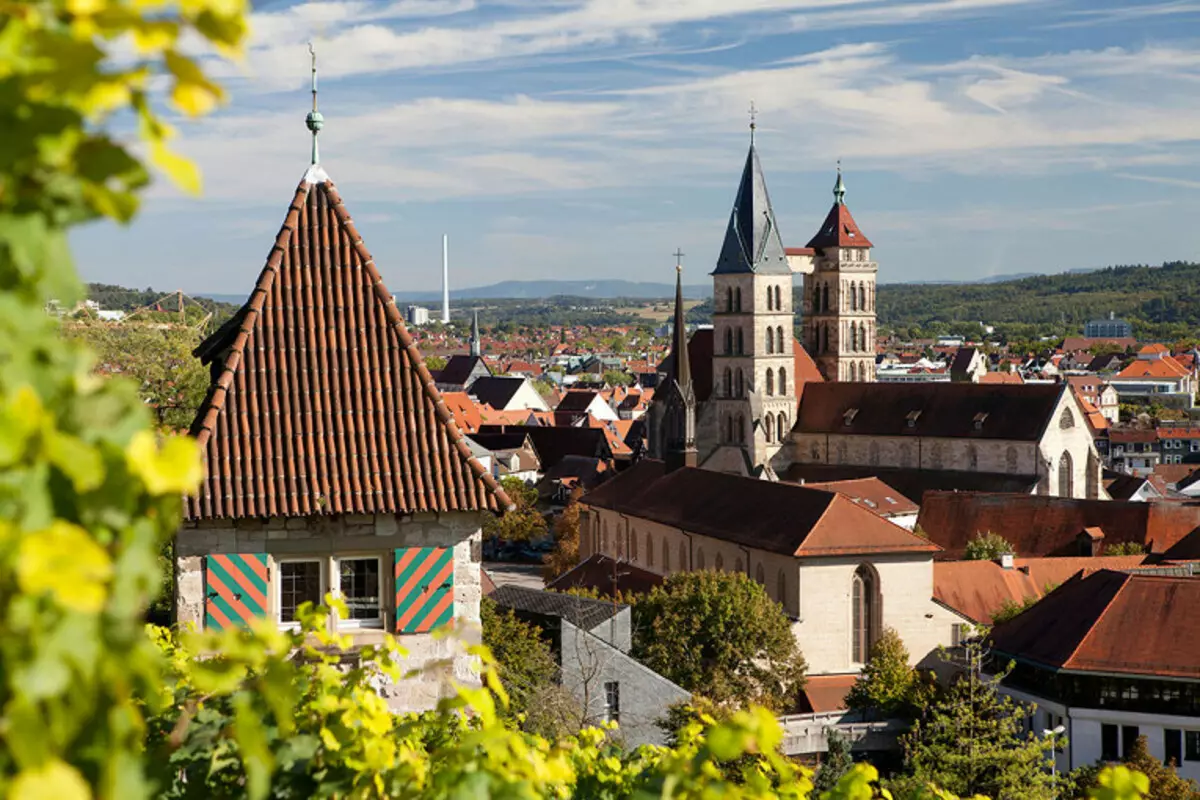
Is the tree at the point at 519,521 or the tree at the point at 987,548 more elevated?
the tree at the point at 987,548

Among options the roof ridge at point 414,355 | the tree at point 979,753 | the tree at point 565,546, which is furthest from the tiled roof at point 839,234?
the roof ridge at point 414,355

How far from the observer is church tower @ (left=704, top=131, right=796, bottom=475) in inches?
3226

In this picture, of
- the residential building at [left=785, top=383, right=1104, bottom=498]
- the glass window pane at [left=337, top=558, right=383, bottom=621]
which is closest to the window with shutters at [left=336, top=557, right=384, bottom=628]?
the glass window pane at [left=337, top=558, right=383, bottom=621]

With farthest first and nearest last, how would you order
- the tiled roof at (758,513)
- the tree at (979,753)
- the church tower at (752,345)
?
the church tower at (752,345) → the tiled roof at (758,513) → the tree at (979,753)

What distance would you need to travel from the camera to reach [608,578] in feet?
188

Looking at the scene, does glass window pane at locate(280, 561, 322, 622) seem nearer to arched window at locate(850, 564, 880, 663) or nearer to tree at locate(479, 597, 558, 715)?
tree at locate(479, 597, 558, 715)

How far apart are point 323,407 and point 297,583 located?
1544mm

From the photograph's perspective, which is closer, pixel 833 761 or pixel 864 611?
pixel 833 761

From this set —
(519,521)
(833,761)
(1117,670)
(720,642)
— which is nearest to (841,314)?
(519,521)

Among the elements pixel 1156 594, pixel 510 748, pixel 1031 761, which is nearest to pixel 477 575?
pixel 510 748

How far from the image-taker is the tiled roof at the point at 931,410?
74119mm

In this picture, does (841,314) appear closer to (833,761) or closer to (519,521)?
(519,521)

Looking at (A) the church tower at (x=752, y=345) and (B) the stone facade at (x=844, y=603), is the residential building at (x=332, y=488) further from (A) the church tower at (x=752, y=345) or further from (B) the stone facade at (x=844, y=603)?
(A) the church tower at (x=752, y=345)

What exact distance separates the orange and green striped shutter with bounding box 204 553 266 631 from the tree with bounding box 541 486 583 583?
5318 centimetres
